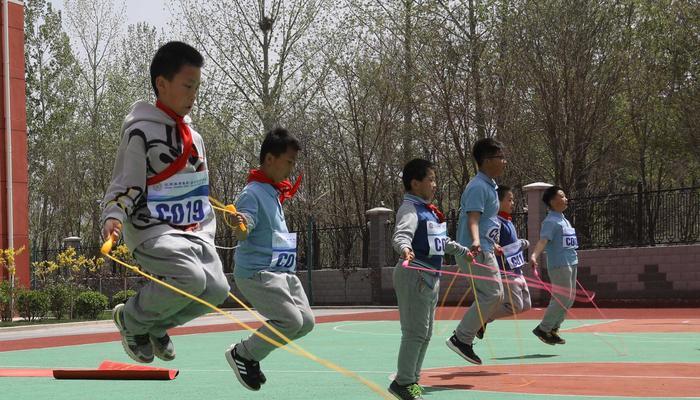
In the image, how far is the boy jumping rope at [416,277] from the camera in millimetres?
7672

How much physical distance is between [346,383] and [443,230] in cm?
196

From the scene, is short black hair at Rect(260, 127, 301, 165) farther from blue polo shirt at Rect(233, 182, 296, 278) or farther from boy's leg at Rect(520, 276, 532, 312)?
boy's leg at Rect(520, 276, 532, 312)

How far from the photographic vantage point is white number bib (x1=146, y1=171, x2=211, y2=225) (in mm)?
5820

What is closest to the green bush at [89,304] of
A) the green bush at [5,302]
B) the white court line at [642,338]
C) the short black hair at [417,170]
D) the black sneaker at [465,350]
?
the green bush at [5,302]

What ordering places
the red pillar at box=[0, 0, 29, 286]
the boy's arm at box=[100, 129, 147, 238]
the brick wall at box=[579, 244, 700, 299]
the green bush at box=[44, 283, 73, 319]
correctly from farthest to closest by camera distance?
the red pillar at box=[0, 0, 29, 286] → the green bush at box=[44, 283, 73, 319] → the brick wall at box=[579, 244, 700, 299] → the boy's arm at box=[100, 129, 147, 238]

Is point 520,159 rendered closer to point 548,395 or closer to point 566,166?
point 566,166

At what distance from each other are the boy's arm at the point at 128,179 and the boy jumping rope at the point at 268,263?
115 centimetres

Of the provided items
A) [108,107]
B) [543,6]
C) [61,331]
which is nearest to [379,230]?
[543,6]

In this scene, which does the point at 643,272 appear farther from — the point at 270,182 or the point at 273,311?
the point at 273,311

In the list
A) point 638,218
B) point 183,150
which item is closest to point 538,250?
point 183,150

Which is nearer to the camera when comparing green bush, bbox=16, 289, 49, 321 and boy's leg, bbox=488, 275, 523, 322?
boy's leg, bbox=488, 275, 523, 322

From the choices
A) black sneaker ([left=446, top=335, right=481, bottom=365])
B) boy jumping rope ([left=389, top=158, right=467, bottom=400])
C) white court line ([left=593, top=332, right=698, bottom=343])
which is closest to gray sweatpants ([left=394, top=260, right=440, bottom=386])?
boy jumping rope ([left=389, top=158, right=467, bottom=400])

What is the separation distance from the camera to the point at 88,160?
56.6 metres

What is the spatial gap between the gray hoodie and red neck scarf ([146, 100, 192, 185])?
0.08 ft
